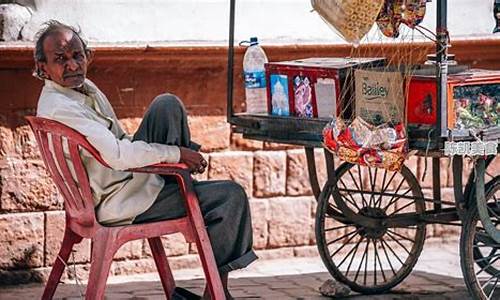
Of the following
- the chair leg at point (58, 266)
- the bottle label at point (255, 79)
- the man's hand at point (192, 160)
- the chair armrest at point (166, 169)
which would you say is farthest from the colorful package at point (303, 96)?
the chair leg at point (58, 266)

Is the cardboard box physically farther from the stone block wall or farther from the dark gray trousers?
the stone block wall

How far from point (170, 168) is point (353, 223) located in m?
1.52

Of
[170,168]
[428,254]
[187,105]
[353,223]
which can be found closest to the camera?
[170,168]

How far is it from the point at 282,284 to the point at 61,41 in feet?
7.25

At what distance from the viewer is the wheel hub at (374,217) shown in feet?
22.5

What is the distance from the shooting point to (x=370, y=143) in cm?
594

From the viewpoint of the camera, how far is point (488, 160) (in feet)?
20.8

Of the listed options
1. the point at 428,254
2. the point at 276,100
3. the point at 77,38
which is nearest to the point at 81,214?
the point at 77,38

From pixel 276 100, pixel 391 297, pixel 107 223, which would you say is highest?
pixel 276 100

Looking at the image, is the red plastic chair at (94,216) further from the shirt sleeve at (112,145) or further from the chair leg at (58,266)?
the chair leg at (58,266)

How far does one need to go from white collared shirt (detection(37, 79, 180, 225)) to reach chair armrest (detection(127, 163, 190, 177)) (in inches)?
0.8

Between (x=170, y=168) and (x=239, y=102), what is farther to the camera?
(x=239, y=102)

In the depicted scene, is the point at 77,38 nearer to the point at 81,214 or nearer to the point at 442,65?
the point at 81,214

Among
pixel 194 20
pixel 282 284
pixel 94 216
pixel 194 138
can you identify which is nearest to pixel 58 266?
pixel 94 216
